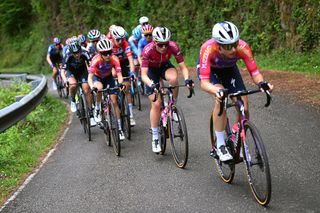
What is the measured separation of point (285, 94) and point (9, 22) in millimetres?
39204

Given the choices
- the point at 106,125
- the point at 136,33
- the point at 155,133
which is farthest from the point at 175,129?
the point at 136,33

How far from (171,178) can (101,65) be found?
12.0ft

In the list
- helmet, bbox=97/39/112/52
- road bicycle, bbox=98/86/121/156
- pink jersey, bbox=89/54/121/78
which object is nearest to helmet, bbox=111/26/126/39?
pink jersey, bbox=89/54/121/78

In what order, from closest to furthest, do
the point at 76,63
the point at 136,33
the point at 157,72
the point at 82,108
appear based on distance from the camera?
the point at 157,72 → the point at 82,108 → the point at 76,63 → the point at 136,33

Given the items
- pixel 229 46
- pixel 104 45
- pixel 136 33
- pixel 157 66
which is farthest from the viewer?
pixel 136 33

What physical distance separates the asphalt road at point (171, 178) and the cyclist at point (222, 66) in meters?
0.67

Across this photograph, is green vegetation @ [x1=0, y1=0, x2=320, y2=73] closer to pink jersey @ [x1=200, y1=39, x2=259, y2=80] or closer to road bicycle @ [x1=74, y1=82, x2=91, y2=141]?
road bicycle @ [x1=74, y1=82, x2=91, y2=141]

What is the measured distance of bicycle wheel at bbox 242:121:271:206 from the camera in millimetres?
5379

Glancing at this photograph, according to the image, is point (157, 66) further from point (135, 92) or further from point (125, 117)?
point (135, 92)

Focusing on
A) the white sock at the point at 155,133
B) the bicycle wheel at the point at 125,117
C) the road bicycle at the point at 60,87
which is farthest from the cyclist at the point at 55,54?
the white sock at the point at 155,133

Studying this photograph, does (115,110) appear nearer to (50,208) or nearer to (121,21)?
(50,208)

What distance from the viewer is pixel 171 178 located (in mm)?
7141

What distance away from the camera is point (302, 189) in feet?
19.7

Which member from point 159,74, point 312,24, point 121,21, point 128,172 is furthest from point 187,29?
point 128,172
